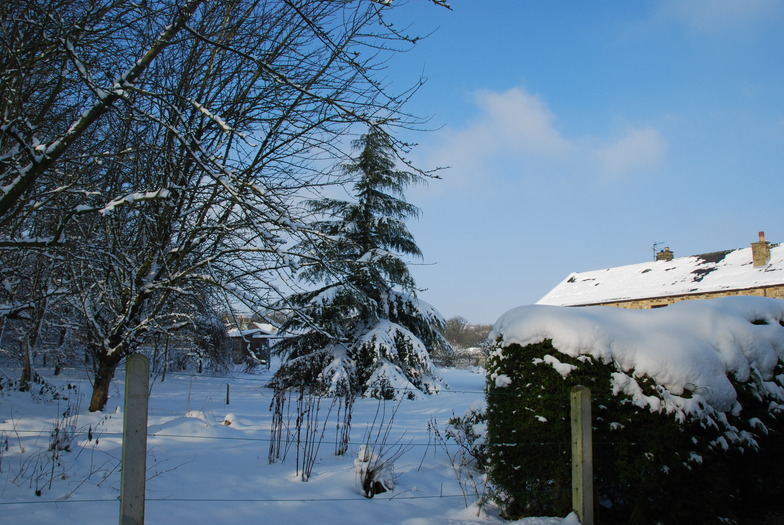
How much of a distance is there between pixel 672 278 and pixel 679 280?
0.62 m

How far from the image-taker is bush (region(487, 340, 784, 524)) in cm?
365

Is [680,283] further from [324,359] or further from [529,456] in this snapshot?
[529,456]

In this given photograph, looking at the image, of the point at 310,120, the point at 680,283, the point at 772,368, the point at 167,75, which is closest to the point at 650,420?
the point at 772,368

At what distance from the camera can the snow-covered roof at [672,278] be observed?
74.8ft

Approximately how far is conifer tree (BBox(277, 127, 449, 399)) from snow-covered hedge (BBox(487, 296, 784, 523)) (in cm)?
962

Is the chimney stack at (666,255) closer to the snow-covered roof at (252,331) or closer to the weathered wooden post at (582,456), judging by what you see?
the snow-covered roof at (252,331)

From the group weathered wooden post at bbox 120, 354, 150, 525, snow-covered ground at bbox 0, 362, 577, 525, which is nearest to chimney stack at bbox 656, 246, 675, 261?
snow-covered ground at bbox 0, 362, 577, 525

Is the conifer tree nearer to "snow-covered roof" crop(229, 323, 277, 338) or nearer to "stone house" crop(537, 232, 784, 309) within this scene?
"snow-covered roof" crop(229, 323, 277, 338)

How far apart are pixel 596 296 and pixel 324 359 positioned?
18.9 meters

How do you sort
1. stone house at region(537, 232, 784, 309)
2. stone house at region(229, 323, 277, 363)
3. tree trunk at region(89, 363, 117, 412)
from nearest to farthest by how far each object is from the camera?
stone house at region(229, 323, 277, 363) → tree trunk at region(89, 363, 117, 412) → stone house at region(537, 232, 784, 309)

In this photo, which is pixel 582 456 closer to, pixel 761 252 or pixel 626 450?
pixel 626 450

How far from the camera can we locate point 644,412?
377cm

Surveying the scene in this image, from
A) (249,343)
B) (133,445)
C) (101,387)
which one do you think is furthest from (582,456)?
(101,387)

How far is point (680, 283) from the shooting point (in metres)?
25.4
